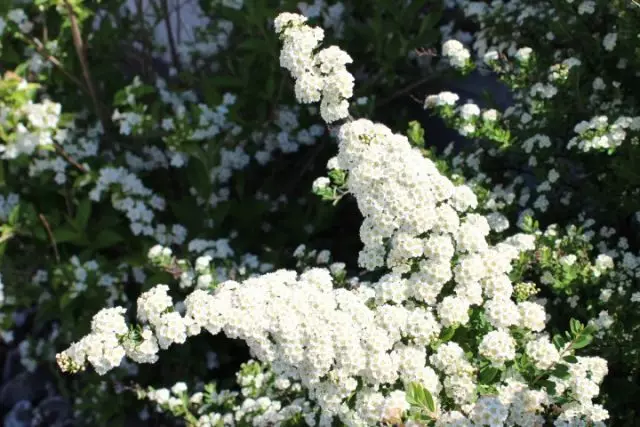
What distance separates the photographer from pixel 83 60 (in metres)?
3.71

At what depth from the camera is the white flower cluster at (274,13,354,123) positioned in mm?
2242

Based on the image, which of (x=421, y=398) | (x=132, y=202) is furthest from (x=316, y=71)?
(x=132, y=202)

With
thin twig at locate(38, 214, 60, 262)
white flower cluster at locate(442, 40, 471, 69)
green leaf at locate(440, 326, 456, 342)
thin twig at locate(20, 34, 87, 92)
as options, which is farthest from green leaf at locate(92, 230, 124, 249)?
green leaf at locate(440, 326, 456, 342)

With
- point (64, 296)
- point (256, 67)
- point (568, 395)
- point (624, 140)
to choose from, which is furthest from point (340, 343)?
point (256, 67)

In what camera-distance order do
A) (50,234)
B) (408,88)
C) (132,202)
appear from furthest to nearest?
(408,88) < (132,202) < (50,234)

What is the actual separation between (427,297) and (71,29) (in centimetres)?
249

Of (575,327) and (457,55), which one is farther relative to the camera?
(457,55)

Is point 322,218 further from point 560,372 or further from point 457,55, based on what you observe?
point 560,372

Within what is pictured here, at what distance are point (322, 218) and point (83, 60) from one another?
1405 mm

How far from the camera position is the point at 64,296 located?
355cm

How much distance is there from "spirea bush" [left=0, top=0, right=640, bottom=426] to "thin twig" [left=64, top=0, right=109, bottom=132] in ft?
Result: 0.10

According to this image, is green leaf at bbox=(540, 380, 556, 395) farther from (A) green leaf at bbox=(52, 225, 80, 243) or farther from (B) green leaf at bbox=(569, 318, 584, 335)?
(A) green leaf at bbox=(52, 225, 80, 243)

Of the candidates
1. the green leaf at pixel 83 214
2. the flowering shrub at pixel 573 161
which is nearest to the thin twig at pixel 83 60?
the green leaf at pixel 83 214

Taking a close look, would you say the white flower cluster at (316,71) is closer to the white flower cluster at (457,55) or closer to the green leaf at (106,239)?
the white flower cluster at (457,55)
